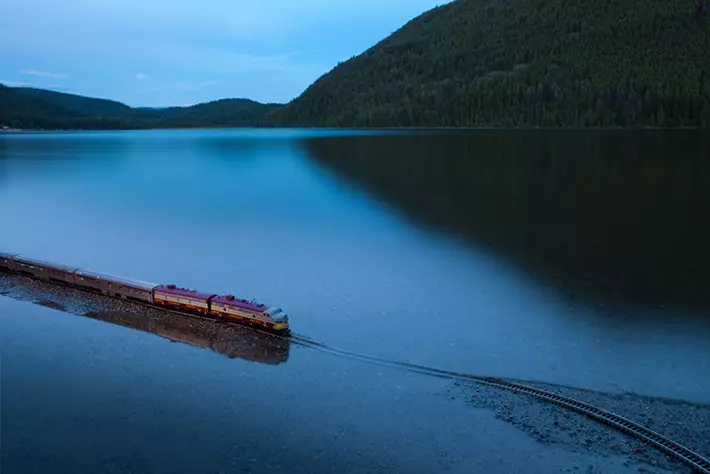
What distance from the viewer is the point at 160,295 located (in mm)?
33031

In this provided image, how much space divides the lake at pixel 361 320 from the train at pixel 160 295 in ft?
7.75

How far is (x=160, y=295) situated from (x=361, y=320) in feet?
38.4

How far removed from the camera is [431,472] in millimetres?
18234

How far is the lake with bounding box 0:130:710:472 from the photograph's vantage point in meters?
20.0

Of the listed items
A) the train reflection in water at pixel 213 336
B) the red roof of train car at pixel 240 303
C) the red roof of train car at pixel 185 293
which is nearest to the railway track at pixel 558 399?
the train reflection in water at pixel 213 336

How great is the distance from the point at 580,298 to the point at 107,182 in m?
87.3

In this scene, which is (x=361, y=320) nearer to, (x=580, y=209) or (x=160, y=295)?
(x=160, y=295)

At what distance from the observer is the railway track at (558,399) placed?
1853 centimetres

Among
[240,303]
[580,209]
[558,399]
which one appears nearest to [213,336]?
[240,303]

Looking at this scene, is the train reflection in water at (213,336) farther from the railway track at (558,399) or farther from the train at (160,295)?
the train at (160,295)

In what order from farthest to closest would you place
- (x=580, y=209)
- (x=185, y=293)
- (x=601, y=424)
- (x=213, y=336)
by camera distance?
(x=580, y=209), (x=185, y=293), (x=213, y=336), (x=601, y=424)

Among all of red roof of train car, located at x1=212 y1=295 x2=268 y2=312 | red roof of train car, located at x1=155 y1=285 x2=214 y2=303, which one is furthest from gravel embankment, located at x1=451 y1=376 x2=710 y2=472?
red roof of train car, located at x1=155 y1=285 x2=214 y2=303

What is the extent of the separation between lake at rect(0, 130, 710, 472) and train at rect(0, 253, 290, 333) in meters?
2.36

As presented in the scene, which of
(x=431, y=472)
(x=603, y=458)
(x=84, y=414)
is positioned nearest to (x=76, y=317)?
(x=84, y=414)
